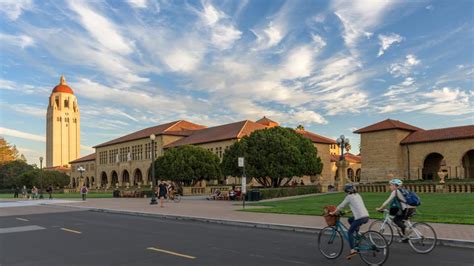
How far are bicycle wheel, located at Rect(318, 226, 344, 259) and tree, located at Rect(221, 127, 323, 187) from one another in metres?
31.9

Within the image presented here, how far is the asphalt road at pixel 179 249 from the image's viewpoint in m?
8.95

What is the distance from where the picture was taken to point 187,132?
86.8 m

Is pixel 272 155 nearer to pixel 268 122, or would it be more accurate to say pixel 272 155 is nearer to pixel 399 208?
pixel 399 208

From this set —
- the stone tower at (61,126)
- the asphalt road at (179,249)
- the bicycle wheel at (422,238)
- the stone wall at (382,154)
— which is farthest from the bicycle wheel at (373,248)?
the stone tower at (61,126)

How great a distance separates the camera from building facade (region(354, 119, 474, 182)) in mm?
47906

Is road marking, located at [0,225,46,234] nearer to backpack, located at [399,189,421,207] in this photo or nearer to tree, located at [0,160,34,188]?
backpack, located at [399,189,421,207]

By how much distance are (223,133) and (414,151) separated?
101ft

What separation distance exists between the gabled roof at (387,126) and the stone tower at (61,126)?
115576 mm

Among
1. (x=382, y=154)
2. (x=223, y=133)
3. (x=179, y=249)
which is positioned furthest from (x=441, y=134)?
(x=179, y=249)

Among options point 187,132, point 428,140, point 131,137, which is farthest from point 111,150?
point 428,140

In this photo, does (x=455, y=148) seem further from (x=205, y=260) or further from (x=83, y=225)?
(x=205, y=260)

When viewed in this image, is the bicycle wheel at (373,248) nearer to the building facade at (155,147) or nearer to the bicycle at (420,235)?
the bicycle at (420,235)

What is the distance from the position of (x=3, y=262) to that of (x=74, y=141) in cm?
15261

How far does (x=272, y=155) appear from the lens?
4125cm
